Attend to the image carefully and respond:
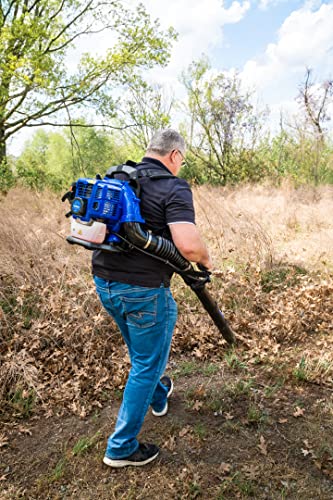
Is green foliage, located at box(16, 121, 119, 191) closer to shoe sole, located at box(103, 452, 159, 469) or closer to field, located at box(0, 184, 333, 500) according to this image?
field, located at box(0, 184, 333, 500)

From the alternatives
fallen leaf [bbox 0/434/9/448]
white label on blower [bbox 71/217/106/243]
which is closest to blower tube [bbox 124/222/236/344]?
white label on blower [bbox 71/217/106/243]

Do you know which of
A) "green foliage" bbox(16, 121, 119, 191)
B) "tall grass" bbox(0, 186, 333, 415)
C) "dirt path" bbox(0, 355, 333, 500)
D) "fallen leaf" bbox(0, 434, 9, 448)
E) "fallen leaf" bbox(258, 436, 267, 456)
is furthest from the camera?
"green foliage" bbox(16, 121, 119, 191)

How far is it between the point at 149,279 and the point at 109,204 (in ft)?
1.55

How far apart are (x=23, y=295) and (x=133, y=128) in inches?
413

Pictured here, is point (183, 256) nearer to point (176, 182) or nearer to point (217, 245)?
point (176, 182)

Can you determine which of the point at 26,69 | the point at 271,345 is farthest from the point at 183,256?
the point at 26,69

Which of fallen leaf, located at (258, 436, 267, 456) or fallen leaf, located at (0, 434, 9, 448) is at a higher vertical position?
fallen leaf, located at (0, 434, 9, 448)

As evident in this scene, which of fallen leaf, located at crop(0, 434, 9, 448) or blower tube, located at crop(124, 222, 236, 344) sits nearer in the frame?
blower tube, located at crop(124, 222, 236, 344)

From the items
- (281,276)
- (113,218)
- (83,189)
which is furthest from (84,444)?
(281,276)

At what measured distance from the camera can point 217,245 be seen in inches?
218

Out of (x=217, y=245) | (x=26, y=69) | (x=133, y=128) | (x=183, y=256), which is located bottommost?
(x=217, y=245)

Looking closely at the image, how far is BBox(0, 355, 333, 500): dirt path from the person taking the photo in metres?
2.34

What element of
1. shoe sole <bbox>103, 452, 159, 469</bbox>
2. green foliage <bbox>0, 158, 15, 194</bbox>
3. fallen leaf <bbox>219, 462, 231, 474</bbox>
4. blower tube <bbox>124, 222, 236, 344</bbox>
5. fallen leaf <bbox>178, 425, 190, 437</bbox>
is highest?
green foliage <bbox>0, 158, 15, 194</bbox>

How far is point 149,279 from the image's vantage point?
2.15 metres
